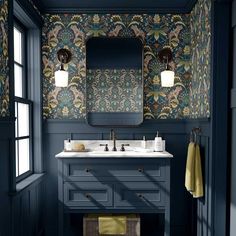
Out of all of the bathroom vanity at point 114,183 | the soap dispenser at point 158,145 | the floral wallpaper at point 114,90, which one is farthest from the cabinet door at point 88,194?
the floral wallpaper at point 114,90

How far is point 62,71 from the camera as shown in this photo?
9.93 feet

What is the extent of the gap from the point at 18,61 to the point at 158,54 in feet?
5.14

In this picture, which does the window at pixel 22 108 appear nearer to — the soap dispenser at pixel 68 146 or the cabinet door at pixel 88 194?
the soap dispenser at pixel 68 146

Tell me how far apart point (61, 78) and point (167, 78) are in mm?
1172

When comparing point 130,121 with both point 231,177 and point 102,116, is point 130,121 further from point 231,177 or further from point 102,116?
point 231,177

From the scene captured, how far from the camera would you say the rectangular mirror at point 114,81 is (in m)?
3.18

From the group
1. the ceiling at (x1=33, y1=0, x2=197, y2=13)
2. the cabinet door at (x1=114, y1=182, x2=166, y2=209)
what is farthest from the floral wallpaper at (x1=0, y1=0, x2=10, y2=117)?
the cabinet door at (x1=114, y1=182, x2=166, y2=209)

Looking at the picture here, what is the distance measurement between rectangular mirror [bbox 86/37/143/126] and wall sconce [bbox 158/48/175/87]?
0.81ft

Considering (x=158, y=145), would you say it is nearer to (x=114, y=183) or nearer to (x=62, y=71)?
(x=114, y=183)

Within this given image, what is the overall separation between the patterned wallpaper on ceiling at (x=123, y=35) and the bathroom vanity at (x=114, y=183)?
728 millimetres

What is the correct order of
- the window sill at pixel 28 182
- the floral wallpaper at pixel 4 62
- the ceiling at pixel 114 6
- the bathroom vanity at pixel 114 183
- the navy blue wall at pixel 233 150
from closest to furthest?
1. the floral wallpaper at pixel 4 62
2. the navy blue wall at pixel 233 150
3. the window sill at pixel 28 182
4. the bathroom vanity at pixel 114 183
5. the ceiling at pixel 114 6

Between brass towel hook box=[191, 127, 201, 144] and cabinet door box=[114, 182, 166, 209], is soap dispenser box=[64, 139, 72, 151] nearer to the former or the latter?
cabinet door box=[114, 182, 166, 209]

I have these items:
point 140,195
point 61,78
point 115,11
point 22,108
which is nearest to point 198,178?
point 140,195

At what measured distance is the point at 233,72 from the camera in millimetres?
2324
